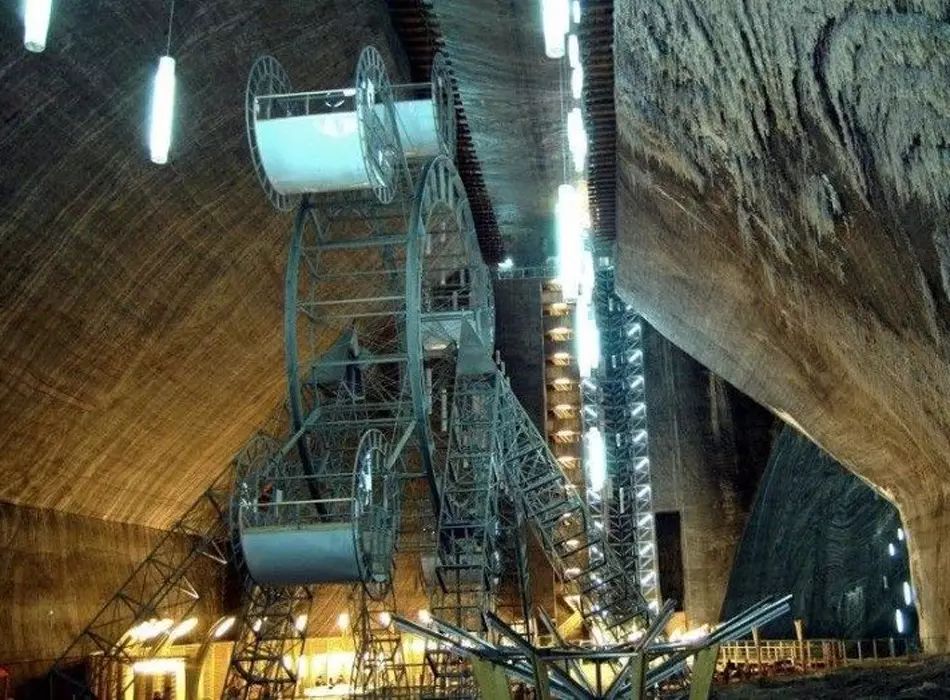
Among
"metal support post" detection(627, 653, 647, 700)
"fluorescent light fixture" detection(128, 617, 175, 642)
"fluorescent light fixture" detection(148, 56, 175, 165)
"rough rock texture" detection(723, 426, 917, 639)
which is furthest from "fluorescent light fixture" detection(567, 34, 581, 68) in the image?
"rough rock texture" detection(723, 426, 917, 639)

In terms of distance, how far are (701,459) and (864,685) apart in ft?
58.4

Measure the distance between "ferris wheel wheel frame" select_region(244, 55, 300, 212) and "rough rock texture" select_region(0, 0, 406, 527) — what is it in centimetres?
48

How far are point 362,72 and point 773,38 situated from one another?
7.37m

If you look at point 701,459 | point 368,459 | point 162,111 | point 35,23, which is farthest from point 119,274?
point 701,459

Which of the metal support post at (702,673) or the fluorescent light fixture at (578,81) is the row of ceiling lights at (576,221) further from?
the metal support post at (702,673)

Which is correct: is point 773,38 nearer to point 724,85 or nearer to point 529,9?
point 724,85

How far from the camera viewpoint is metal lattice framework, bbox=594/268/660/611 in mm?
23297

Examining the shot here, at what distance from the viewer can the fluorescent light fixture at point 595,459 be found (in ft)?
76.6

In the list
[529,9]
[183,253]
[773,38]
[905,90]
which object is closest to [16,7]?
[183,253]

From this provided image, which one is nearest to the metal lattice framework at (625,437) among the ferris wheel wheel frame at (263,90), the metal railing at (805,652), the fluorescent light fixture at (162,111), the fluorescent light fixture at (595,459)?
the fluorescent light fixture at (595,459)

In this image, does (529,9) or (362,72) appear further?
(529,9)

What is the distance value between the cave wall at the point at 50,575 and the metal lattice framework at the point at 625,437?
11541 mm

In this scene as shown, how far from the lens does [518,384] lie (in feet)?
88.3

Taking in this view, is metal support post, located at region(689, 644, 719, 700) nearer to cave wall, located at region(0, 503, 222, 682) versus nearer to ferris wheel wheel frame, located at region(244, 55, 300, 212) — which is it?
ferris wheel wheel frame, located at region(244, 55, 300, 212)
